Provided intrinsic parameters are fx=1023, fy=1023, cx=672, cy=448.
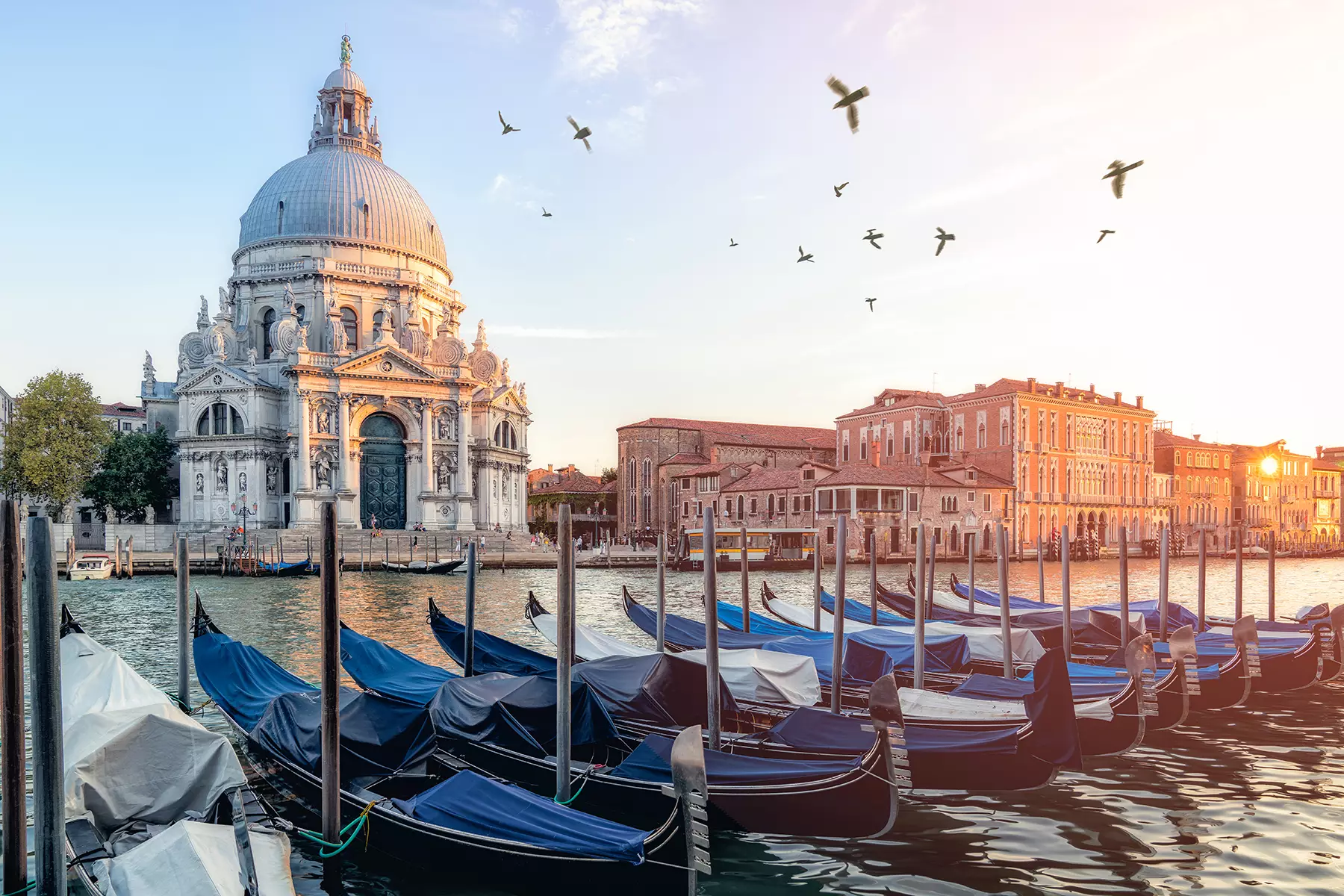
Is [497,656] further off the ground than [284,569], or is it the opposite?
[497,656]

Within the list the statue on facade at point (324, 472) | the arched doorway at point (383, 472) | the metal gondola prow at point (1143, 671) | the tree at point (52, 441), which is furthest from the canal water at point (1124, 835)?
the tree at point (52, 441)

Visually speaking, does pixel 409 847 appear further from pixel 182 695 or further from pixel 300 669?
pixel 300 669

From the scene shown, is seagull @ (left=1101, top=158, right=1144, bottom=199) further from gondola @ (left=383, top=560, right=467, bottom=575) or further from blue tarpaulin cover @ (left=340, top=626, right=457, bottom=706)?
gondola @ (left=383, top=560, right=467, bottom=575)

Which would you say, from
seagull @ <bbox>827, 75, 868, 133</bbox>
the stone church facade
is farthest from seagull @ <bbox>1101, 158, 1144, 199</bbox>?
the stone church facade

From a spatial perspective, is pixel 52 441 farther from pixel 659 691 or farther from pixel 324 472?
pixel 659 691

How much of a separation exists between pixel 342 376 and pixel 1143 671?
37.1 m

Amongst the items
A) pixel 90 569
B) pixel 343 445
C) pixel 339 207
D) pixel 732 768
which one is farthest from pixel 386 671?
pixel 339 207

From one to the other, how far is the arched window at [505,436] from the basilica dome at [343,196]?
931 cm

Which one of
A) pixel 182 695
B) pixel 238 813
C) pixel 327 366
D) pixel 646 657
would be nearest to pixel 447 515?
pixel 327 366

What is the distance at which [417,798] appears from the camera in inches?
249

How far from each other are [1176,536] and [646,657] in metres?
47.3

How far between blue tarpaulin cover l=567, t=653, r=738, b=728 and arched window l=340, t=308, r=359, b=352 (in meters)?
40.5

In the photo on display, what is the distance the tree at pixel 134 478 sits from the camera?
43.4 meters

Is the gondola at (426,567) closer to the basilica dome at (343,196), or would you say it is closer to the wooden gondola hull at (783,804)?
the basilica dome at (343,196)
